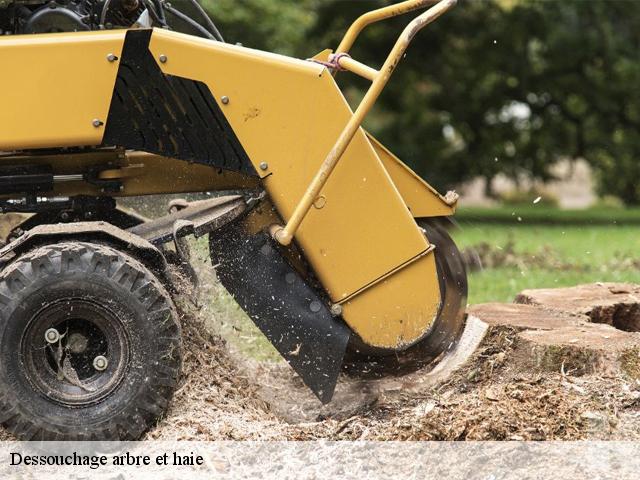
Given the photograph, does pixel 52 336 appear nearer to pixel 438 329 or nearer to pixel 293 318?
pixel 293 318

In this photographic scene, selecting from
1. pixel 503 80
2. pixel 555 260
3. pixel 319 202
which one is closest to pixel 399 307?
pixel 319 202

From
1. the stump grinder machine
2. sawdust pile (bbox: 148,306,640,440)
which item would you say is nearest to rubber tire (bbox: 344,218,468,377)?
the stump grinder machine

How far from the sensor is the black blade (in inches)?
201

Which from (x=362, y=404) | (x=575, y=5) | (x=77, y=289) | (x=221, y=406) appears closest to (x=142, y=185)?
(x=77, y=289)

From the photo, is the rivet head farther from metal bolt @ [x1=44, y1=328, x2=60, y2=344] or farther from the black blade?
metal bolt @ [x1=44, y1=328, x2=60, y2=344]

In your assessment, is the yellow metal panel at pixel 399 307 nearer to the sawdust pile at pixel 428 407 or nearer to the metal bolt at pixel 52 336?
the sawdust pile at pixel 428 407

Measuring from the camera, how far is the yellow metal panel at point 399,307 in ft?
16.9

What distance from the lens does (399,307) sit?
521 cm

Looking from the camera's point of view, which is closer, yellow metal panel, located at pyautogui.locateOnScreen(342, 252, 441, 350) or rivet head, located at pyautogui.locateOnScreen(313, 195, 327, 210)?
rivet head, located at pyautogui.locateOnScreen(313, 195, 327, 210)

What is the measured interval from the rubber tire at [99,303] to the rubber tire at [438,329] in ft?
3.46

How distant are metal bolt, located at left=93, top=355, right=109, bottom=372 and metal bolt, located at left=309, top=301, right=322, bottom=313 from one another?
3.14ft

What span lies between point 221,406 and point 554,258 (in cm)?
680

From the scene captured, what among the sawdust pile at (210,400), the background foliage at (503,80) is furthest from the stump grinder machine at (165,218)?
the background foliage at (503,80)

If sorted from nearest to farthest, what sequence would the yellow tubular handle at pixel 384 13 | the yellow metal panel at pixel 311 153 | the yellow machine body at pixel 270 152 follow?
the yellow machine body at pixel 270 152 → the yellow metal panel at pixel 311 153 → the yellow tubular handle at pixel 384 13
